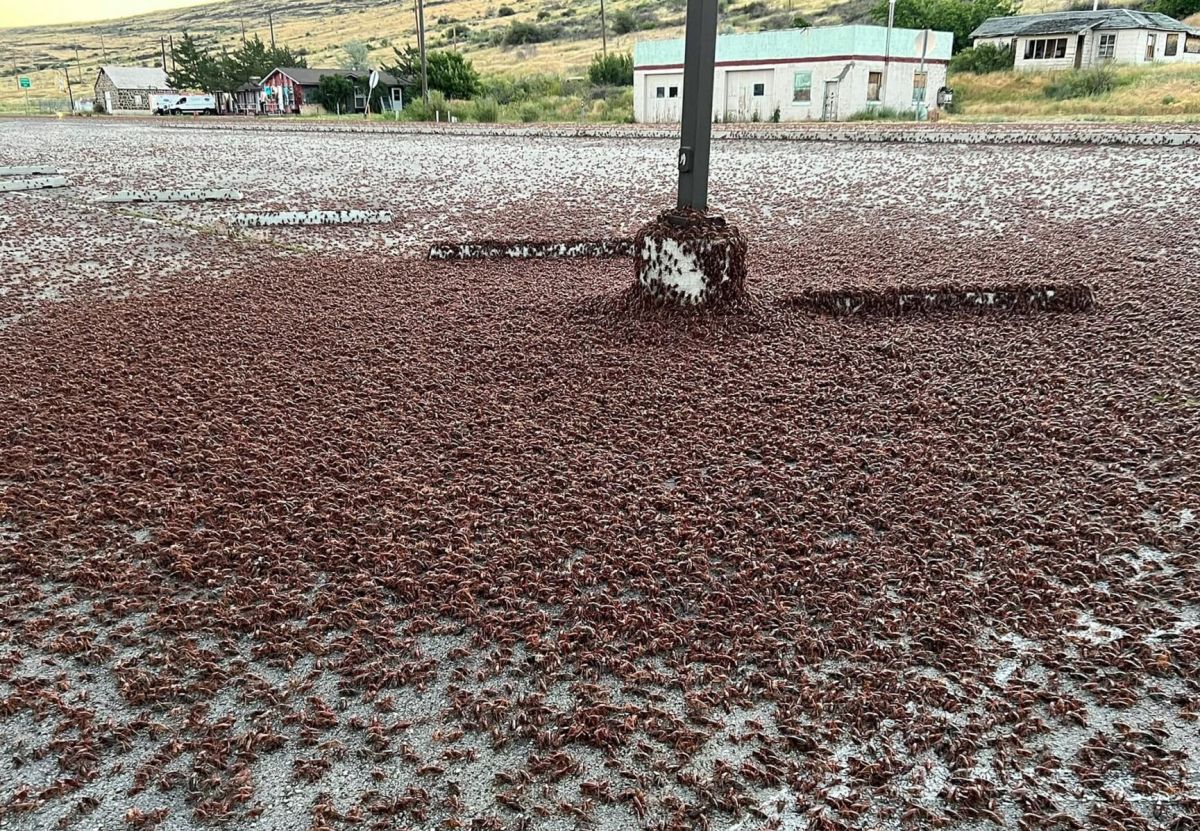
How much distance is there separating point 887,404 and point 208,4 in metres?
229

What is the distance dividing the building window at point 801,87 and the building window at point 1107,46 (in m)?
16.7

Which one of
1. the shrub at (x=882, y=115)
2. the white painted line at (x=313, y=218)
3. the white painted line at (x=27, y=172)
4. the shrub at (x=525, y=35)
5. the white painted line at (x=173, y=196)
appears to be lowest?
the white painted line at (x=313, y=218)

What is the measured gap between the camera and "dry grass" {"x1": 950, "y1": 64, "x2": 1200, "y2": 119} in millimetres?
24531

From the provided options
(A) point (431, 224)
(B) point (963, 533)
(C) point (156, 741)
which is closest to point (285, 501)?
(C) point (156, 741)

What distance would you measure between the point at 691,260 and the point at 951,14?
56926 millimetres

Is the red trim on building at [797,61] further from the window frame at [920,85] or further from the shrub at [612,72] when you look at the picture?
the shrub at [612,72]

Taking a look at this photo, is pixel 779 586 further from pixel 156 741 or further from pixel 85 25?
pixel 85 25

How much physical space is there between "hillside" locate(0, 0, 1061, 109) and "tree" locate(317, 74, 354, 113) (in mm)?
17648

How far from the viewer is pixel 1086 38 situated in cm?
4209

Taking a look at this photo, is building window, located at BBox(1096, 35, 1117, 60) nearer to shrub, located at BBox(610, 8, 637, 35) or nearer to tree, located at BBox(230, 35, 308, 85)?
shrub, located at BBox(610, 8, 637, 35)

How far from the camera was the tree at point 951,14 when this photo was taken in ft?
177

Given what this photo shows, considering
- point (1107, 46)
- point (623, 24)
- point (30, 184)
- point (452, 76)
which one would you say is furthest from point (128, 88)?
point (30, 184)

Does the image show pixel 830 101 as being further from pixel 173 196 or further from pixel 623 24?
pixel 623 24

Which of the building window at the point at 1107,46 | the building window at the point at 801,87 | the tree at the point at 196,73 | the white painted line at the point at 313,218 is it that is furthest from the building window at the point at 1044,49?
the tree at the point at 196,73
